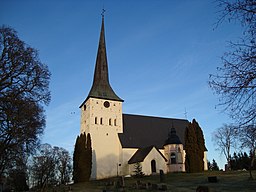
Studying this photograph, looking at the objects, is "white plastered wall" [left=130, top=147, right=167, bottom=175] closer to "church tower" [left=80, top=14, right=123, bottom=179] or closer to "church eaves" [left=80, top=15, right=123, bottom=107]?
Answer: "church tower" [left=80, top=14, right=123, bottom=179]

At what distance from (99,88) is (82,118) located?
586 cm

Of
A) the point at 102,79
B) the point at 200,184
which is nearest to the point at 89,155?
the point at 102,79

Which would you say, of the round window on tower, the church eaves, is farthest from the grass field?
the church eaves

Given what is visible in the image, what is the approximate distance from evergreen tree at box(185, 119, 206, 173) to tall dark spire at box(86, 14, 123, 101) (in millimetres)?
13851

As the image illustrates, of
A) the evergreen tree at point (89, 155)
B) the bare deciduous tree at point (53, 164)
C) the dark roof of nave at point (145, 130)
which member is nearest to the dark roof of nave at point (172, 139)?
the dark roof of nave at point (145, 130)

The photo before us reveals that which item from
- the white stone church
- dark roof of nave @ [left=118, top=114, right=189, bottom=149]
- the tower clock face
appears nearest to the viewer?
the white stone church

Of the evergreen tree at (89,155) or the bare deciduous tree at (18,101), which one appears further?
the evergreen tree at (89,155)

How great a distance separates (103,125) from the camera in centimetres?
4053

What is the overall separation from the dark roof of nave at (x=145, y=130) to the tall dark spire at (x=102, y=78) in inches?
198

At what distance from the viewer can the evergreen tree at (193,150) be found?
33750 mm

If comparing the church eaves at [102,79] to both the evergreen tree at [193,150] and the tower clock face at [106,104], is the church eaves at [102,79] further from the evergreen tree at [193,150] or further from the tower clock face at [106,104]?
the evergreen tree at [193,150]

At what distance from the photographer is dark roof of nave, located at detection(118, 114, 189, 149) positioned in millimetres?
41156

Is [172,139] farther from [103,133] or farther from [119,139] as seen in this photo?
[103,133]

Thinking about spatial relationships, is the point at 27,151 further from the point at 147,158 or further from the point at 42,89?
the point at 147,158
